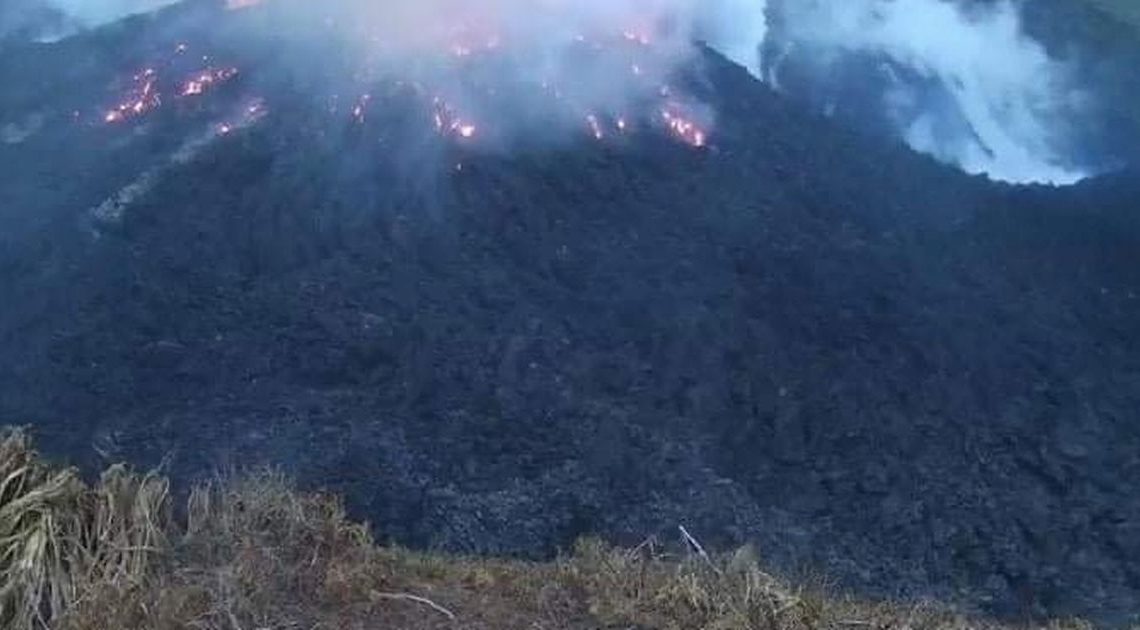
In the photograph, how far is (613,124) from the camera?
14.9 m

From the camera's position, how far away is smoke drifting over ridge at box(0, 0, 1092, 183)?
15703 millimetres

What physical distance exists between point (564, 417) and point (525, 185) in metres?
3.52

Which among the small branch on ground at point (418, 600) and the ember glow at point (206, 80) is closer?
the small branch on ground at point (418, 600)

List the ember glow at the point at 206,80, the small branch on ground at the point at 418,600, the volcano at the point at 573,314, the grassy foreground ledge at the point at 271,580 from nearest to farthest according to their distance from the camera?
the grassy foreground ledge at the point at 271,580
the small branch on ground at the point at 418,600
the volcano at the point at 573,314
the ember glow at the point at 206,80

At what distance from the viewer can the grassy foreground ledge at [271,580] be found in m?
5.38

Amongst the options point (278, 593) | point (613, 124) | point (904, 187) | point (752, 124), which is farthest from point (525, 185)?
point (278, 593)

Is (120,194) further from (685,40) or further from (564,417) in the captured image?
(685,40)

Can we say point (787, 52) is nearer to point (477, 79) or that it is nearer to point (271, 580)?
point (477, 79)

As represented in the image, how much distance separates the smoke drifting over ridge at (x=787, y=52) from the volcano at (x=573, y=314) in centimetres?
35

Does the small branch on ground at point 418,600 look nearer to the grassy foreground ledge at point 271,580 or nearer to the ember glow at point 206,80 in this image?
the grassy foreground ledge at point 271,580

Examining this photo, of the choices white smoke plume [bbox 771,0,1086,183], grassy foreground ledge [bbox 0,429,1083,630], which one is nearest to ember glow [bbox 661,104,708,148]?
white smoke plume [bbox 771,0,1086,183]

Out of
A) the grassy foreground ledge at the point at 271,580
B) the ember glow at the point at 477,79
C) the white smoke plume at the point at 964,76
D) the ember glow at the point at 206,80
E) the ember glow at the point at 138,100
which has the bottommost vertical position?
the grassy foreground ledge at the point at 271,580

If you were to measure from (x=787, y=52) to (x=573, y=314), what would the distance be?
7.87 metres

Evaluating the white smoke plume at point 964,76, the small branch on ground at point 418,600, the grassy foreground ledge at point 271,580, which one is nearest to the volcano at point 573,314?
the white smoke plume at point 964,76
